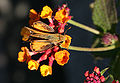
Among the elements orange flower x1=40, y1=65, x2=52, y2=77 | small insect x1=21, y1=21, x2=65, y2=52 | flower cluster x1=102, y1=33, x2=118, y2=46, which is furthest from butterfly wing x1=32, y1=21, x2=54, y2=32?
flower cluster x1=102, y1=33, x2=118, y2=46

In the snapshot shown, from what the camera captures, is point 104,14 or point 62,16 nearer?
point 62,16

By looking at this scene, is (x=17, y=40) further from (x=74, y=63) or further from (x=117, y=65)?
(x=117, y=65)

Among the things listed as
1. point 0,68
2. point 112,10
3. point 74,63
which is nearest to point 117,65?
point 112,10

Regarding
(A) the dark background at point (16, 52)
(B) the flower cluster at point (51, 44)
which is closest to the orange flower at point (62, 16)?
(B) the flower cluster at point (51, 44)

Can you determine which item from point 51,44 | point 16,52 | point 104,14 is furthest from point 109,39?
point 16,52

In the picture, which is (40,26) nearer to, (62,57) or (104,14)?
(62,57)

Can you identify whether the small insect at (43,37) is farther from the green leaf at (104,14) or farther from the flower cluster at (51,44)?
the green leaf at (104,14)
